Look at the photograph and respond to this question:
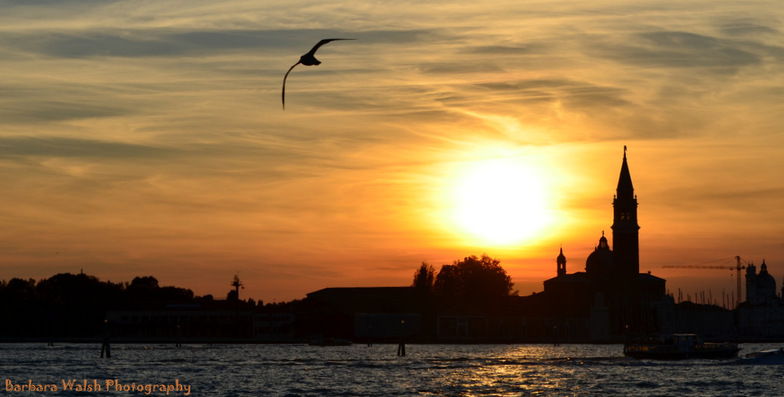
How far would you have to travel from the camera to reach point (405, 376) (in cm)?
9638

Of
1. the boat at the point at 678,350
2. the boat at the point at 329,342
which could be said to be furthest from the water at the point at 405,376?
the boat at the point at 329,342

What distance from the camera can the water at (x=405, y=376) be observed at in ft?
271

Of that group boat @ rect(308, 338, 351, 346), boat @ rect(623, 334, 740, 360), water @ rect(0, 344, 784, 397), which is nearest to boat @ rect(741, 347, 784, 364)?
water @ rect(0, 344, 784, 397)

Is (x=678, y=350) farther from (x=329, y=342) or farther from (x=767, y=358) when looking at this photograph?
(x=329, y=342)

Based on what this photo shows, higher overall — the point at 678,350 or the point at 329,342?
the point at 329,342

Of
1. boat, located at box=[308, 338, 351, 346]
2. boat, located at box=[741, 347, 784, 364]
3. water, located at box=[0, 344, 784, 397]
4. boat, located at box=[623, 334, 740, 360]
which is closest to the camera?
water, located at box=[0, 344, 784, 397]

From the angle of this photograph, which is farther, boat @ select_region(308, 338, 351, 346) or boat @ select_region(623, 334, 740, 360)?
boat @ select_region(308, 338, 351, 346)

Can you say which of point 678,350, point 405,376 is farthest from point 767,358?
point 405,376

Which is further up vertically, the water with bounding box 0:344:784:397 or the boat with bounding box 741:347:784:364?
the boat with bounding box 741:347:784:364

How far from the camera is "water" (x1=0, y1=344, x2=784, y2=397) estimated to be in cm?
8250

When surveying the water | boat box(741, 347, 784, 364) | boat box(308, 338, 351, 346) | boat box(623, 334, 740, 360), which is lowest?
the water

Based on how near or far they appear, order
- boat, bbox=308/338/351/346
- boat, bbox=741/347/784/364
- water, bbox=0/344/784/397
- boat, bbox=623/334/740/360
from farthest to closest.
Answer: boat, bbox=308/338/351/346, boat, bbox=623/334/740/360, boat, bbox=741/347/784/364, water, bbox=0/344/784/397

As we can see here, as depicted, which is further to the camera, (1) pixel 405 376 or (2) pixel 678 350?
(2) pixel 678 350

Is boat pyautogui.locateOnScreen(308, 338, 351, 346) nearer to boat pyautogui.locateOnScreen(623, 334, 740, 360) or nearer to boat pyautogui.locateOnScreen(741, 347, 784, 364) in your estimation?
boat pyautogui.locateOnScreen(623, 334, 740, 360)
